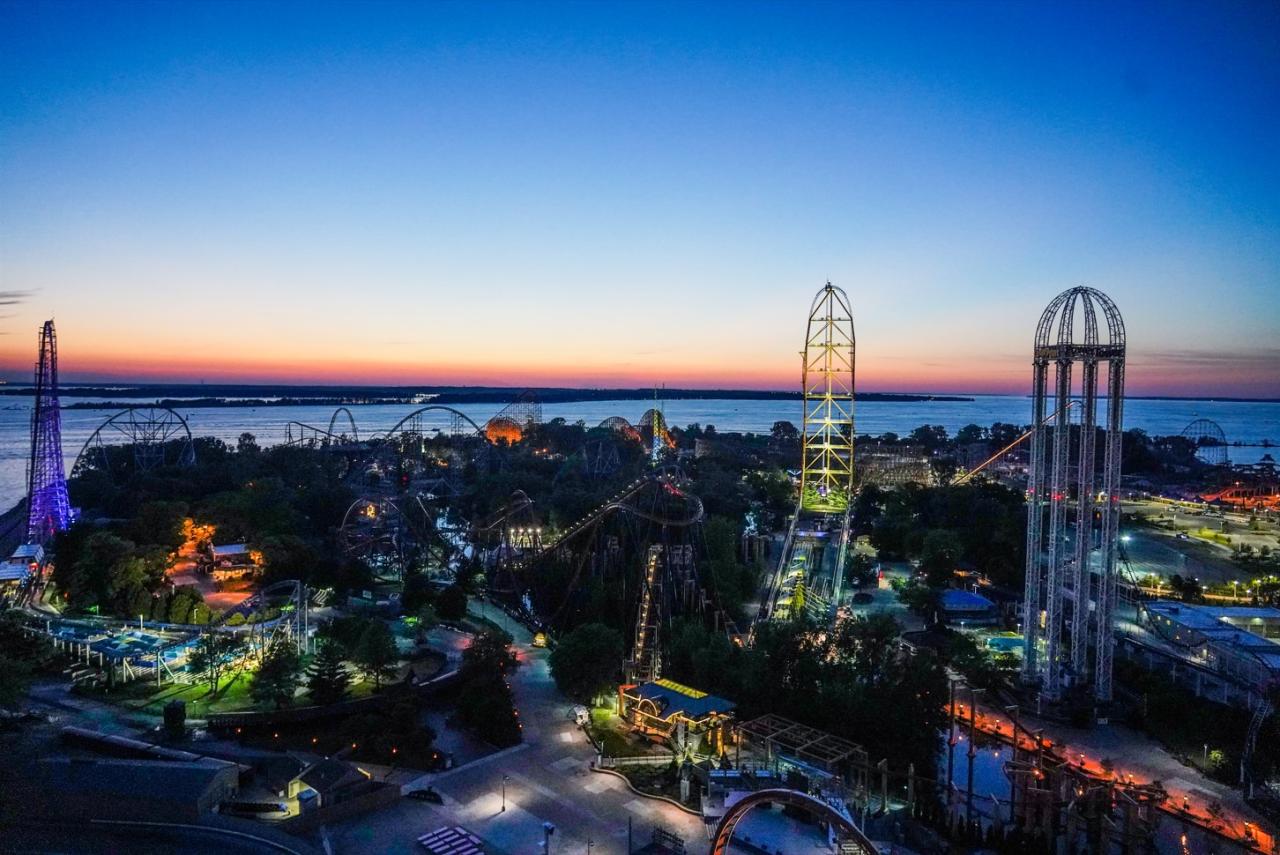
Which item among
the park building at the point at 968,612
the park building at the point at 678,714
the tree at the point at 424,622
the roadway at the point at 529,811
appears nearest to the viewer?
the roadway at the point at 529,811

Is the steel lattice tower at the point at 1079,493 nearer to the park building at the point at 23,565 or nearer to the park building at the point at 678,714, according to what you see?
the park building at the point at 678,714

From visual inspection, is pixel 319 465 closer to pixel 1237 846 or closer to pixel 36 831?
pixel 36 831

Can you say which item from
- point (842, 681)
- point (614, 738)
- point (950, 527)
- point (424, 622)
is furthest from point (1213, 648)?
point (424, 622)

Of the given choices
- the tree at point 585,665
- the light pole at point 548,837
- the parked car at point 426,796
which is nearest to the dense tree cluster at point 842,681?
the tree at point 585,665

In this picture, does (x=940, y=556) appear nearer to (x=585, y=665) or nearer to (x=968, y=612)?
(x=968, y=612)

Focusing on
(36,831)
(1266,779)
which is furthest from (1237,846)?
(36,831)

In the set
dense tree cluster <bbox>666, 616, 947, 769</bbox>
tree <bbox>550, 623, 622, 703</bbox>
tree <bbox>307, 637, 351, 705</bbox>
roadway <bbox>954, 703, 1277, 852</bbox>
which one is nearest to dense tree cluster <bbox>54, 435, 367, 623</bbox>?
tree <bbox>307, 637, 351, 705</bbox>

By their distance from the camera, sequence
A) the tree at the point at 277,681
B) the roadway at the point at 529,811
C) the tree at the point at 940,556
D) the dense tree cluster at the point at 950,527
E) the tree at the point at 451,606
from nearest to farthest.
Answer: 1. the roadway at the point at 529,811
2. the tree at the point at 277,681
3. the tree at the point at 451,606
4. the tree at the point at 940,556
5. the dense tree cluster at the point at 950,527
